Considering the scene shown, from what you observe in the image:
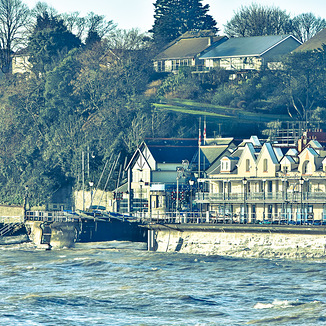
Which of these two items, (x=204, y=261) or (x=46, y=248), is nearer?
(x=204, y=261)

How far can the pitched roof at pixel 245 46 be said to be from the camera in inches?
5876

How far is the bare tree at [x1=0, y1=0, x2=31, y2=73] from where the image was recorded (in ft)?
514

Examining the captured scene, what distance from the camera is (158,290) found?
66.1m

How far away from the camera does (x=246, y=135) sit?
126312mm

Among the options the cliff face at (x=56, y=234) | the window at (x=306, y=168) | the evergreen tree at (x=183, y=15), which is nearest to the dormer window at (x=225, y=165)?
the window at (x=306, y=168)

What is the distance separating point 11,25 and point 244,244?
89.7 metres

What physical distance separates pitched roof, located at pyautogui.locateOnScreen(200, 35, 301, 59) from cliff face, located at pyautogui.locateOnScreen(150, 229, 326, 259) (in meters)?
67.3

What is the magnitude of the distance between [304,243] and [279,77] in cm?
6358

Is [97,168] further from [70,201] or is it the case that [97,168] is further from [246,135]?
[246,135]

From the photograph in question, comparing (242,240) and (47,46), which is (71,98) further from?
(242,240)

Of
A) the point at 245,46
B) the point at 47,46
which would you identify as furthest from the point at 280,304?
the point at 47,46

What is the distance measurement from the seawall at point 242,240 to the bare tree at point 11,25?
261 ft

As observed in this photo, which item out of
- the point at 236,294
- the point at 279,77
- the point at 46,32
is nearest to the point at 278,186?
the point at 236,294

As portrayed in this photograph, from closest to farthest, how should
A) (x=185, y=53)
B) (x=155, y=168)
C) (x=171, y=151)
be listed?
1. (x=155, y=168)
2. (x=171, y=151)
3. (x=185, y=53)
